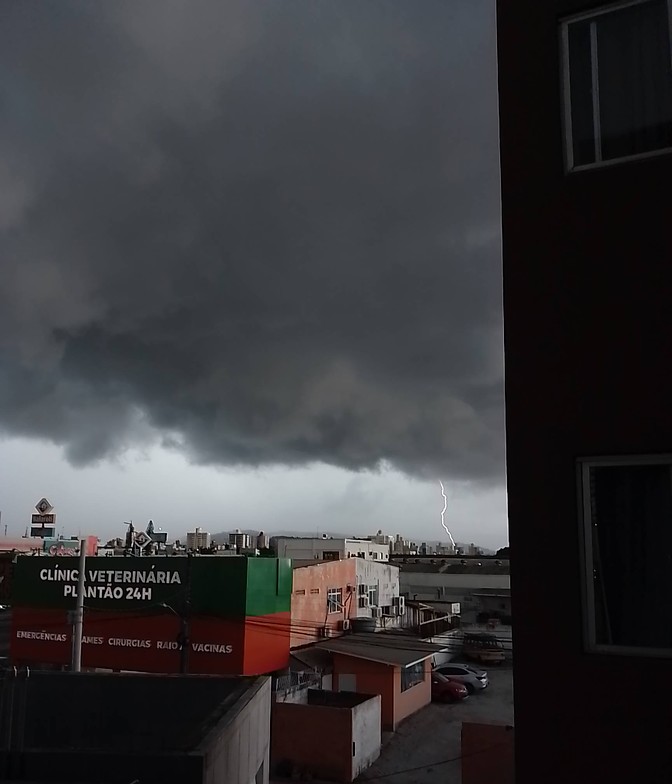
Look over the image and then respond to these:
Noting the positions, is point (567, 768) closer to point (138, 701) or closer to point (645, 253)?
point (645, 253)

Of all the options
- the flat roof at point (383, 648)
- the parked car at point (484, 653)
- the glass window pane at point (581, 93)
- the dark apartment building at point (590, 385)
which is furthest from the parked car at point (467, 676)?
the glass window pane at point (581, 93)

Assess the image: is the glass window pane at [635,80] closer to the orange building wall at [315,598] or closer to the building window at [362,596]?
the orange building wall at [315,598]


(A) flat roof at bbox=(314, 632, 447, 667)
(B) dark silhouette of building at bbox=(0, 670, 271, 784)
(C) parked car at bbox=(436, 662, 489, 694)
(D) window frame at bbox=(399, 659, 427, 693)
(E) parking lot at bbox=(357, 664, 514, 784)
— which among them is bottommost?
(E) parking lot at bbox=(357, 664, 514, 784)

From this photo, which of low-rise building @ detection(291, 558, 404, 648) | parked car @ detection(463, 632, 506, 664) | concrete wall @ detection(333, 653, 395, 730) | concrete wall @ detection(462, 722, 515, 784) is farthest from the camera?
parked car @ detection(463, 632, 506, 664)

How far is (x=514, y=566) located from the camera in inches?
181

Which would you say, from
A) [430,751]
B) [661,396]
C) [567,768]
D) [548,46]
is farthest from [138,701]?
[430,751]

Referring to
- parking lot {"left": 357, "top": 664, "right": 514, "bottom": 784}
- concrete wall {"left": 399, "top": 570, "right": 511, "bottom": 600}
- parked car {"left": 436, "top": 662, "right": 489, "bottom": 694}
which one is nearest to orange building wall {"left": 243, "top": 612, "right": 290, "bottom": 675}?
parking lot {"left": 357, "top": 664, "right": 514, "bottom": 784}

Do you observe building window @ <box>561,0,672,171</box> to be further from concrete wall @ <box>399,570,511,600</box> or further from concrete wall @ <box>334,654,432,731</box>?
concrete wall @ <box>399,570,511,600</box>

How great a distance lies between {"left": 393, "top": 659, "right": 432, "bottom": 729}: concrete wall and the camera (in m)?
29.0

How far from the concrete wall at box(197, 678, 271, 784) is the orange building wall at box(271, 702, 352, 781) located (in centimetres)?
1149

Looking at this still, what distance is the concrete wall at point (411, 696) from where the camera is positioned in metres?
29.0

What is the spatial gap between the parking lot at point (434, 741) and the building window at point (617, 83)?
2178cm

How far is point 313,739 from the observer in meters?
23.1

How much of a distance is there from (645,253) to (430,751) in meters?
25.0
